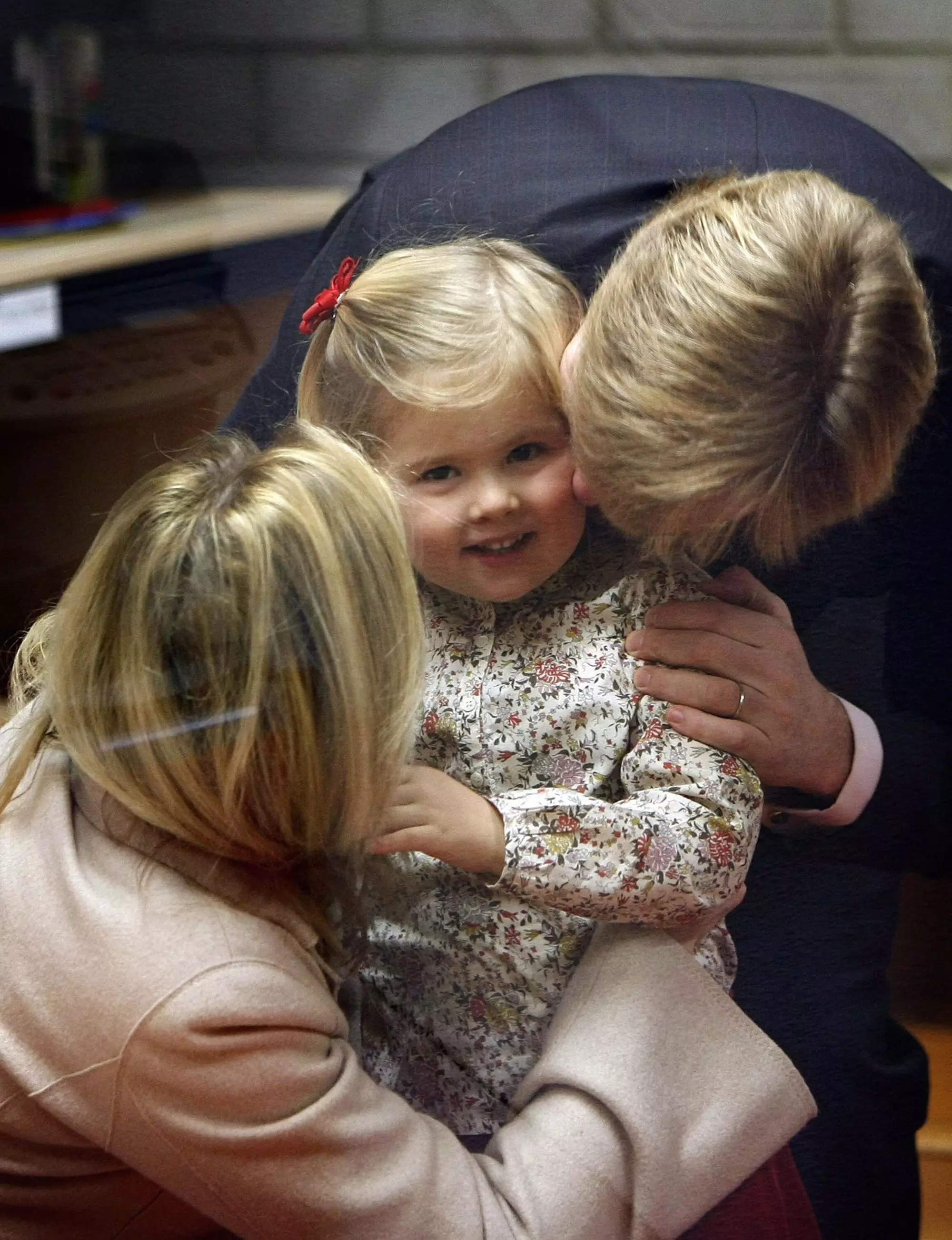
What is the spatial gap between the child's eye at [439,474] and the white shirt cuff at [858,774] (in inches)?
12.8

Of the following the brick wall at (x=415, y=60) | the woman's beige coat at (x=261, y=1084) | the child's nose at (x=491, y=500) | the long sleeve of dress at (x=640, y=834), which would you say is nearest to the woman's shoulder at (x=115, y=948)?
the woman's beige coat at (x=261, y=1084)

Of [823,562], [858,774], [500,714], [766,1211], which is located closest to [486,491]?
[500,714]

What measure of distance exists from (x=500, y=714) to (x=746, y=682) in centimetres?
17

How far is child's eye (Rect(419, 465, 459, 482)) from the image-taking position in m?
0.74

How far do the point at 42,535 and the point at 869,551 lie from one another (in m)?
0.55

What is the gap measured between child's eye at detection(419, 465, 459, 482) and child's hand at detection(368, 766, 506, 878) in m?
0.17

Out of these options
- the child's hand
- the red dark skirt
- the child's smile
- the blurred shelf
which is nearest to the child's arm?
the child's hand

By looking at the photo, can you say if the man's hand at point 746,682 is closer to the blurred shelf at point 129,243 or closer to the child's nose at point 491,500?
the child's nose at point 491,500

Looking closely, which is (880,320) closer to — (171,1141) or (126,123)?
(126,123)

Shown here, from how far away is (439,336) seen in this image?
724 mm

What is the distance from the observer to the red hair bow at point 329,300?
30.1 inches

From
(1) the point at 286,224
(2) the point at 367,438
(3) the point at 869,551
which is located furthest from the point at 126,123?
(3) the point at 869,551

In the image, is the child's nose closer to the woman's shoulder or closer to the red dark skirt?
the woman's shoulder

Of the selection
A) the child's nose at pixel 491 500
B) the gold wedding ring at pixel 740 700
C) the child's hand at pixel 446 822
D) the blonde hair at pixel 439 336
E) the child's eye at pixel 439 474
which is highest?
the blonde hair at pixel 439 336
